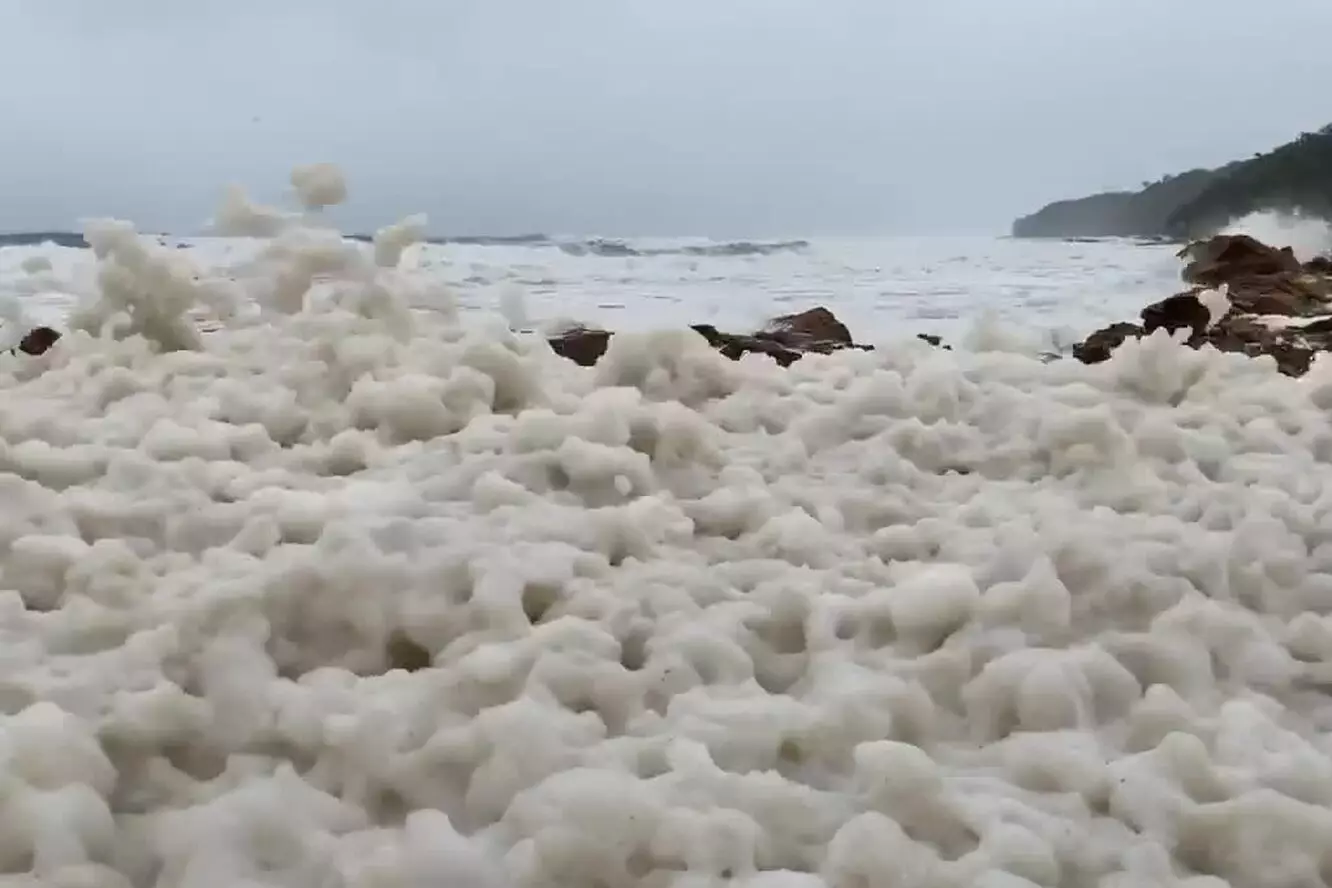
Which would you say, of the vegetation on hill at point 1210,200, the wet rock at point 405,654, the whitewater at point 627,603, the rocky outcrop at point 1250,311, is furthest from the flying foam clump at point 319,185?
the vegetation on hill at point 1210,200

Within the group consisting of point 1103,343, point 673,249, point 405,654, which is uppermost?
point 673,249

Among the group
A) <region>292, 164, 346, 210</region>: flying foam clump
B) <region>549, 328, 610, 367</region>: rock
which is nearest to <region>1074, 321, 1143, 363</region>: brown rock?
<region>549, 328, 610, 367</region>: rock

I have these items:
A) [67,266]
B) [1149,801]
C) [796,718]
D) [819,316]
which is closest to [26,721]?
[796,718]

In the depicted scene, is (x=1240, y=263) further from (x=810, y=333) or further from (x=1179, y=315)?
(x=810, y=333)

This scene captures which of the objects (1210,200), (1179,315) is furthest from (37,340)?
(1210,200)

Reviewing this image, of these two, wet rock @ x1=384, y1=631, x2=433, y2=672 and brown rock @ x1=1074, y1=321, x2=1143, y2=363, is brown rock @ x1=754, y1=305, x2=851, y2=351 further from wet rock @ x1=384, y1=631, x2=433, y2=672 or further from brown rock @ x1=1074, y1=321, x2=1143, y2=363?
wet rock @ x1=384, y1=631, x2=433, y2=672

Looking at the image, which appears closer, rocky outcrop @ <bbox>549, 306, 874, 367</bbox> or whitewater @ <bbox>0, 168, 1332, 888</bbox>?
whitewater @ <bbox>0, 168, 1332, 888</bbox>
